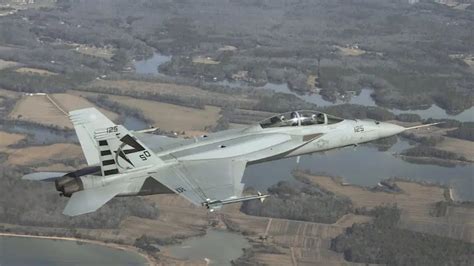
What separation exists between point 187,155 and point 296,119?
419cm

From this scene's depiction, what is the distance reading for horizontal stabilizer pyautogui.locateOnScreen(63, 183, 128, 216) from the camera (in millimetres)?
18328

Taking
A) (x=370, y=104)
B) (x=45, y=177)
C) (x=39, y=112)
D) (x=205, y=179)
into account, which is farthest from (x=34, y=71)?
(x=205, y=179)

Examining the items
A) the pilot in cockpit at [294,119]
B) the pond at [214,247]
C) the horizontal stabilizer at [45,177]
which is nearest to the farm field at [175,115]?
the pond at [214,247]

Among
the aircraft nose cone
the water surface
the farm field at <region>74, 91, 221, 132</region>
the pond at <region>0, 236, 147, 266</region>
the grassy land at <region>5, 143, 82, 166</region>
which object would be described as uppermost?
the aircraft nose cone

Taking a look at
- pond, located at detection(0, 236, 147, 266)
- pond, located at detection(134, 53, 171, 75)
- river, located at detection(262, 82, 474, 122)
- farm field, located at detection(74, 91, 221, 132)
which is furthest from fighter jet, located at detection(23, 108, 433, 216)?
pond, located at detection(134, 53, 171, 75)

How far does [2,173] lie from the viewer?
47938mm

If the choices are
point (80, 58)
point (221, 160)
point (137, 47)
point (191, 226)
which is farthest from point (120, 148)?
point (137, 47)

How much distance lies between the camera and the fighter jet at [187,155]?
18.7 meters

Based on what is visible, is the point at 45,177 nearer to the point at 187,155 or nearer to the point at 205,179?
the point at 187,155

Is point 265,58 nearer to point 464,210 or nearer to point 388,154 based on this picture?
point 388,154

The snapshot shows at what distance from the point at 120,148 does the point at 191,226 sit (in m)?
23.2

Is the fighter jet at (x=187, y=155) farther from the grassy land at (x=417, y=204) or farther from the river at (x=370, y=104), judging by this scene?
the river at (x=370, y=104)

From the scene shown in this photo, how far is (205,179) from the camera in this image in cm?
1958

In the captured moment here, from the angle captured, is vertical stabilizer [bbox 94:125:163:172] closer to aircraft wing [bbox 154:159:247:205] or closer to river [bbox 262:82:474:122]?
aircraft wing [bbox 154:159:247:205]
